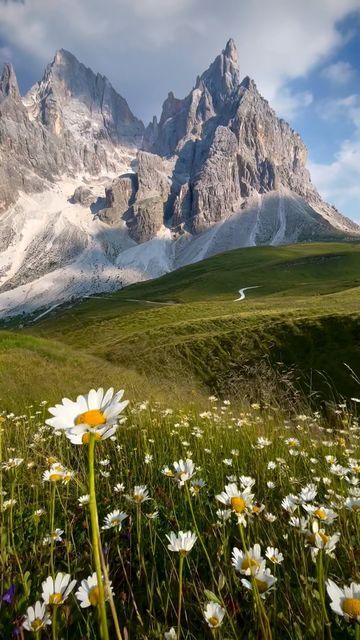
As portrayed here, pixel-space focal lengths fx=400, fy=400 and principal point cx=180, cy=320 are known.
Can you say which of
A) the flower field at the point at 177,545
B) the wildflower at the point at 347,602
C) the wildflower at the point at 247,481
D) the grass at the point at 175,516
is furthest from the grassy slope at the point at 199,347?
the wildflower at the point at 347,602

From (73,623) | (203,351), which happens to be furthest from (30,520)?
(203,351)

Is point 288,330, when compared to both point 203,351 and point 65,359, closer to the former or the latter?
point 203,351

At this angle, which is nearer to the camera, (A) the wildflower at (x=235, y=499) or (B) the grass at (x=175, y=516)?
(B) the grass at (x=175, y=516)

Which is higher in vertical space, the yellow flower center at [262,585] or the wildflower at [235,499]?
the wildflower at [235,499]

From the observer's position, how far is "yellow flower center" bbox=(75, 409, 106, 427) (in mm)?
1601

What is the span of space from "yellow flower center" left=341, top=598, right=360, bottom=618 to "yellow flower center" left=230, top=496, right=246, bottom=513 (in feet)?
2.82

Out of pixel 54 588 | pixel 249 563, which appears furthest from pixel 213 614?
pixel 54 588

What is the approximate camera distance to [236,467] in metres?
5.22

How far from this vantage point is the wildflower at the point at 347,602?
159cm

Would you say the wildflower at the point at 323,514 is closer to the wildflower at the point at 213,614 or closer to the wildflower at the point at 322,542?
the wildflower at the point at 322,542

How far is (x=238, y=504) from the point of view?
252cm

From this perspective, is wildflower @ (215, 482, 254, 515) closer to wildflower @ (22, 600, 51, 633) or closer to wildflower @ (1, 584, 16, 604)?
wildflower @ (22, 600, 51, 633)

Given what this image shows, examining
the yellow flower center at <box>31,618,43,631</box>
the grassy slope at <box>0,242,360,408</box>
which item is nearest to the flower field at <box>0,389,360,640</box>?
the yellow flower center at <box>31,618,43,631</box>

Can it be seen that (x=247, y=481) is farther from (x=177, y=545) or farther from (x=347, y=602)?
(x=347, y=602)
